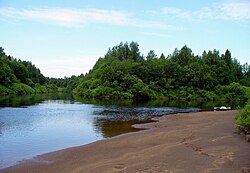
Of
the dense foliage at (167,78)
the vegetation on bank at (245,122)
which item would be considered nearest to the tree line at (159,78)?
the dense foliage at (167,78)

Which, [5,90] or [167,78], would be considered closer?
[5,90]

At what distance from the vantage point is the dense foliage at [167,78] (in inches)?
4438

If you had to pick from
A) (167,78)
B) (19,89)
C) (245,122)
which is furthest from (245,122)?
(19,89)

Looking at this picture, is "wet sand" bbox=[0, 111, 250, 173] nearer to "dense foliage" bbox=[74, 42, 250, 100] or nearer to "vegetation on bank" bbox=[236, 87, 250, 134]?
"vegetation on bank" bbox=[236, 87, 250, 134]

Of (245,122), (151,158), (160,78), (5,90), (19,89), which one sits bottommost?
(151,158)

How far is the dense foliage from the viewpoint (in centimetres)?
11273

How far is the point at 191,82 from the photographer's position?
123 metres

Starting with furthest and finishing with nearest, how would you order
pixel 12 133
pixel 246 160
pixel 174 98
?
pixel 174 98, pixel 12 133, pixel 246 160

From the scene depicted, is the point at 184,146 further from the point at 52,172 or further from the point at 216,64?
the point at 216,64

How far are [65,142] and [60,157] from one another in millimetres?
6107

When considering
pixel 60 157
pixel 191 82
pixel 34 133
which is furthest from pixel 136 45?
pixel 60 157

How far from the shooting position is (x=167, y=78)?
125250 mm

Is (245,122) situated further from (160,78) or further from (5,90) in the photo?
(5,90)

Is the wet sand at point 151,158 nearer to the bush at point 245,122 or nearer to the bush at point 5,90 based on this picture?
the bush at point 245,122
